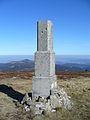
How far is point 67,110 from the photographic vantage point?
13.0m

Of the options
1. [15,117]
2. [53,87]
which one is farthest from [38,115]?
[53,87]

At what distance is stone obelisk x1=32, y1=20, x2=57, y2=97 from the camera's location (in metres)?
14.4

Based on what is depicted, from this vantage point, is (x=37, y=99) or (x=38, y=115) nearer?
(x=38, y=115)

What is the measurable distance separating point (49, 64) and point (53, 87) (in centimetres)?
176

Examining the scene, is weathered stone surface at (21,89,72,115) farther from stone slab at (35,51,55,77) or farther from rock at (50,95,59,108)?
stone slab at (35,51,55,77)

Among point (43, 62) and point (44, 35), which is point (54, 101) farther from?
point (44, 35)

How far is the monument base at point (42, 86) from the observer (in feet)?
47.5

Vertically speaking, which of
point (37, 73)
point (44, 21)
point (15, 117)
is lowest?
point (15, 117)

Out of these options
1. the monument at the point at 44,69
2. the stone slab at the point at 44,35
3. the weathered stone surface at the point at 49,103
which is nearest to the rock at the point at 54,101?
the weathered stone surface at the point at 49,103

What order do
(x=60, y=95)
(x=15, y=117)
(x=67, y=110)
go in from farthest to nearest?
1. (x=60, y=95)
2. (x=67, y=110)
3. (x=15, y=117)

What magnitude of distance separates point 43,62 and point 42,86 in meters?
1.67

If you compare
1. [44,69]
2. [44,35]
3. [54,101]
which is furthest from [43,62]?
[54,101]

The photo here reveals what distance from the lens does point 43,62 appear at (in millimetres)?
14492

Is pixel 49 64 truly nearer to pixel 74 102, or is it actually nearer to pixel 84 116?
pixel 74 102
